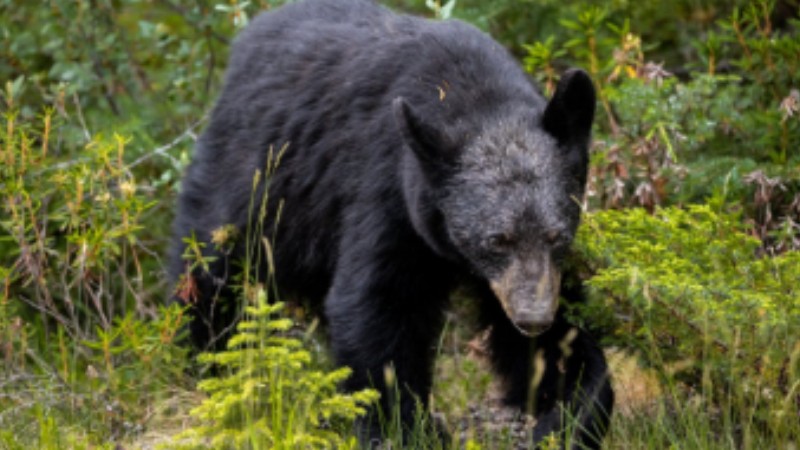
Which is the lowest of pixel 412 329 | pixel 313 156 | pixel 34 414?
pixel 34 414

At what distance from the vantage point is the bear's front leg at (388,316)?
17.2 ft

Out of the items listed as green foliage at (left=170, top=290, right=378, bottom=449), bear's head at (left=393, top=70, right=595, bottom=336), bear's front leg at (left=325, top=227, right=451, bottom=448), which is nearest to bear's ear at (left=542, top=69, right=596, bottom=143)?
bear's head at (left=393, top=70, right=595, bottom=336)

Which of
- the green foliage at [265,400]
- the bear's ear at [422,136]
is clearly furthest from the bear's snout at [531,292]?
the green foliage at [265,400]

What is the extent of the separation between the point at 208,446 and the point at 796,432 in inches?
76.1

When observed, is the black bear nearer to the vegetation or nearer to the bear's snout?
the bear's snout

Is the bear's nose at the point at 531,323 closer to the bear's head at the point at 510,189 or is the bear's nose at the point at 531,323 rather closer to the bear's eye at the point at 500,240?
the bear's head at the point at 510,189

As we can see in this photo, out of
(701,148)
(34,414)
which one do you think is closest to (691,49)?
(701,148)

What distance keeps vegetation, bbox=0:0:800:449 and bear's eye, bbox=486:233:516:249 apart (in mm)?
363

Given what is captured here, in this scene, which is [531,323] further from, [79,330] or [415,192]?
[79,330]

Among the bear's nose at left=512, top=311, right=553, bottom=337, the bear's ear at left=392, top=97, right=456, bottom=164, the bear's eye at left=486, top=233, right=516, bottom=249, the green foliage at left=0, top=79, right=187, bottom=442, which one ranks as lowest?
the green foliage at left=0, top=79, right=187, bottom=442

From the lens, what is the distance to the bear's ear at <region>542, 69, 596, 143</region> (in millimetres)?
4836

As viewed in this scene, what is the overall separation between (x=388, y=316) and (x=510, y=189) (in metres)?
0.75

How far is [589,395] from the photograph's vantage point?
5156mm

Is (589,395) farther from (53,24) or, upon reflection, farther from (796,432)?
(53,24)
